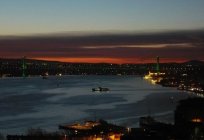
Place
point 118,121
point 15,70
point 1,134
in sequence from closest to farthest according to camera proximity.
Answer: point 1,134, point 118,121, point 15,70

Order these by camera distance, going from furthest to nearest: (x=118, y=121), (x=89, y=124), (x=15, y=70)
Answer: (x=15, y=70) < (x=118, y=121) < (x=89, y=124)

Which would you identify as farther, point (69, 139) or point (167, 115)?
point (167, 115)

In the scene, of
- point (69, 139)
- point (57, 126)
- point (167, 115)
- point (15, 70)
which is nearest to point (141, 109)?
point (167, 115)

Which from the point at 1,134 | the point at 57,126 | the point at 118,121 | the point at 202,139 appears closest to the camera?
the point at 202,139

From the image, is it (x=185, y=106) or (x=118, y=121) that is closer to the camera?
(x=185, y=106)

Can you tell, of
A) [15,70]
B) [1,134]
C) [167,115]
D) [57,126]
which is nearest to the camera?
[1,134]

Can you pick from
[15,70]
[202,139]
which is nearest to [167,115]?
[202,139]

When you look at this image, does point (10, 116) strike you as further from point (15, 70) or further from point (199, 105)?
point (15, 70)

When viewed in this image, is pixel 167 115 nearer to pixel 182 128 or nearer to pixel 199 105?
pixel 199 105
